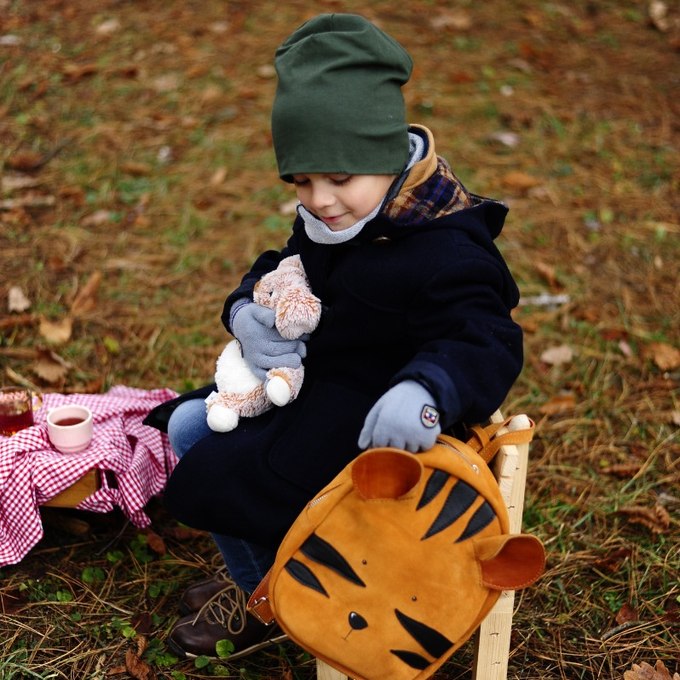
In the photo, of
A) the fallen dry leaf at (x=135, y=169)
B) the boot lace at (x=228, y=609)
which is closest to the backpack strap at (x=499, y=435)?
the boot lace at (x=228, y=609)

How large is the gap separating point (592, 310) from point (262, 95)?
2.94 meters

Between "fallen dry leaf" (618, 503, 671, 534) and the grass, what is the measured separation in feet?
0.08

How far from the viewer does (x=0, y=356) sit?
3.72 metres

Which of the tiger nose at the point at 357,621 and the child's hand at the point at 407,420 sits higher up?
the child's hand at the point at 407,420

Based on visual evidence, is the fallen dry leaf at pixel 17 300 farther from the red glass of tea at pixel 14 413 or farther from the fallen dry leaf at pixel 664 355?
the fallen dry leaf at pixel 664 355

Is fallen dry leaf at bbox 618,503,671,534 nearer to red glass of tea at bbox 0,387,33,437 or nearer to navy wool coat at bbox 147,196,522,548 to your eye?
navy wool coat at bbox 147,196,522,548

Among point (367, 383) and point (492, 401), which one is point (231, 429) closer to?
point (367, 383)

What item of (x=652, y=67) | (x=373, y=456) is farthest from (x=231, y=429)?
(x=652, y=67)

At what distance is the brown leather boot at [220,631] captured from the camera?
8.39ft

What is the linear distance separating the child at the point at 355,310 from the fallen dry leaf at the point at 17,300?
6.23ft

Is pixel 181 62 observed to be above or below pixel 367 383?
below

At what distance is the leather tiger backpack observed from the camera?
1879 mm

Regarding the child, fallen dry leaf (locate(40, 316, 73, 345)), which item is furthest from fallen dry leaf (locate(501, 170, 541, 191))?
the child

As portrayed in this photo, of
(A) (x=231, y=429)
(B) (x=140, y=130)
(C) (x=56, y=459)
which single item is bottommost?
(B) (x=140, y=130)
